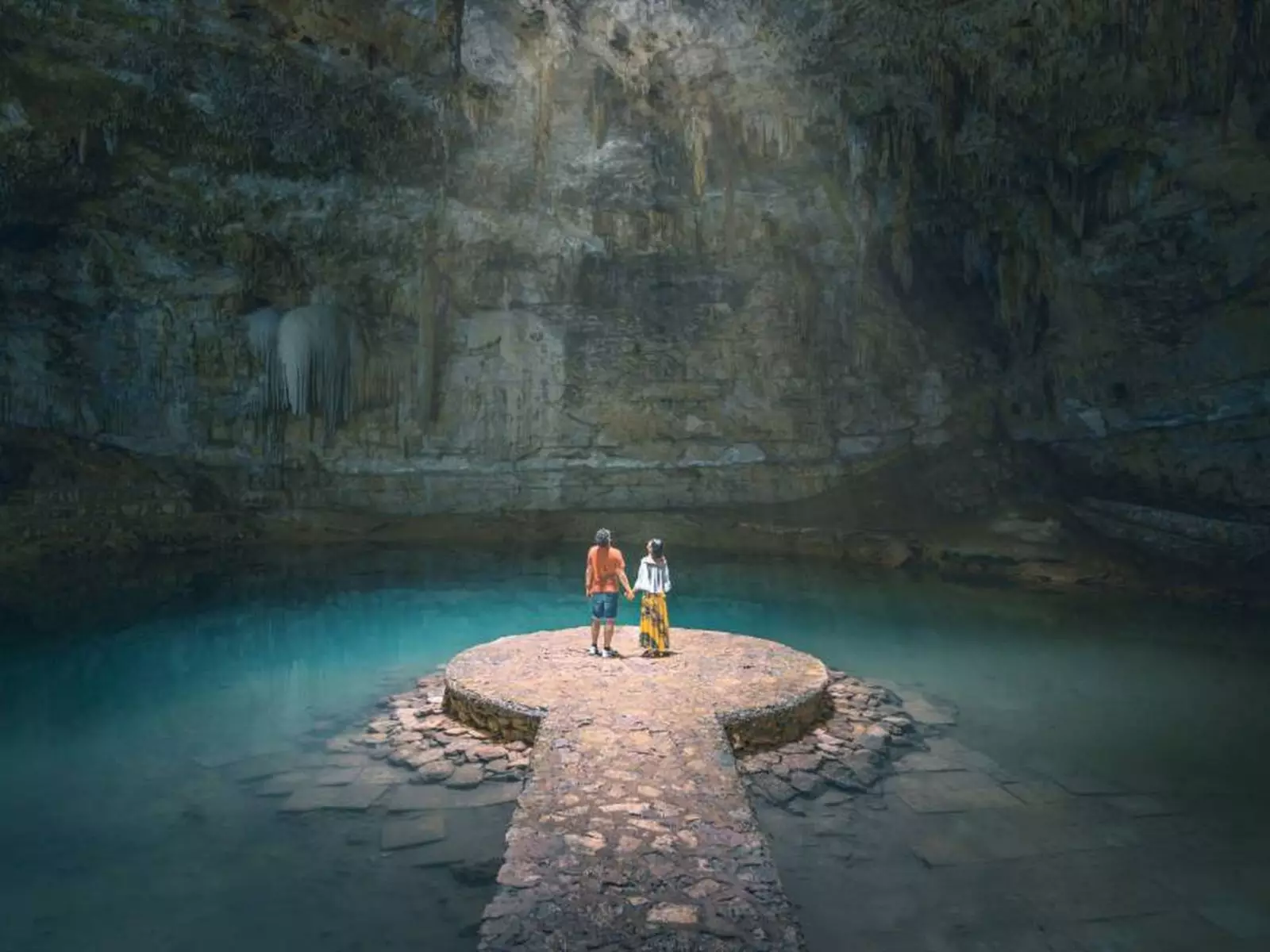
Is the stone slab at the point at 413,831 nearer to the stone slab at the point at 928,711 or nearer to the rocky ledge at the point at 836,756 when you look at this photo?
the rocky ledge at the point at 836,756

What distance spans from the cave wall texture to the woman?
8497 mm

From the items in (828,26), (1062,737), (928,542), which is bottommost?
(1062,737)

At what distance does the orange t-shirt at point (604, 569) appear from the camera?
26.2 feet

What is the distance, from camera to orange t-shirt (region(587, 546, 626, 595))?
799 centimetres

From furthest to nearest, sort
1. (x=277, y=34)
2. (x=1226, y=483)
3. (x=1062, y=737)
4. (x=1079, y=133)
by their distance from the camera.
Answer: (x=1226, y=483) < (x=1079, y=133) < (x=277, y=34) < (x=1062, y=737)

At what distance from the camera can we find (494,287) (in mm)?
19000

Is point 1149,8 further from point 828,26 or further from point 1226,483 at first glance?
point 1226,483

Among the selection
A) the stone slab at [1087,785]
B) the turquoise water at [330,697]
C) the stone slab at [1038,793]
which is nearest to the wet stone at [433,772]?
the turquoise water at [330,697]

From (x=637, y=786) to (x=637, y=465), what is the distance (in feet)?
49.8

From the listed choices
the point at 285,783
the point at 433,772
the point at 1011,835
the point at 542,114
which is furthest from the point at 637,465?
the point at 1011,835

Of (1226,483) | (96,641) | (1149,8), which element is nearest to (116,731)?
(96,641)

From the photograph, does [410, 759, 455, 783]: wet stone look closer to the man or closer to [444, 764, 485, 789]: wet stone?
[444, 764, 485, 789]: wet stone

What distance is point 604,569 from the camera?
7.99 m

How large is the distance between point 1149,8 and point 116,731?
13.4 meters
